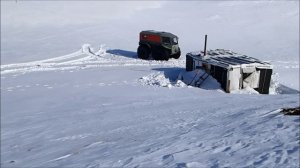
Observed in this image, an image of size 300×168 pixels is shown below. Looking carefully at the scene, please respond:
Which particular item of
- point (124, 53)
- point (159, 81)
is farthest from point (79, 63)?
point (159, 81)

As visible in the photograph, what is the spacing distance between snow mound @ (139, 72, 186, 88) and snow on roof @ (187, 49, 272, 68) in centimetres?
157

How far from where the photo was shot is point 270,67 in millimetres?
15805

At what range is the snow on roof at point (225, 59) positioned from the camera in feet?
51.7

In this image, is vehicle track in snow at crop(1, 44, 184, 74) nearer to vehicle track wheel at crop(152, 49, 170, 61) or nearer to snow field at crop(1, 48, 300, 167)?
vehicle track wheel at crop(152, 49, 170, 61)

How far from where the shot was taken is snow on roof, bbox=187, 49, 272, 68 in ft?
51.7

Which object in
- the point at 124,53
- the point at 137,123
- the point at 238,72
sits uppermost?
the point at 124,53

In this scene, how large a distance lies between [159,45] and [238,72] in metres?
7.05

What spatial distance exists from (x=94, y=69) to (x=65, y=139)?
Result: 977 cm

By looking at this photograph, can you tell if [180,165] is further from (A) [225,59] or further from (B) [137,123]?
(A) [225,59]

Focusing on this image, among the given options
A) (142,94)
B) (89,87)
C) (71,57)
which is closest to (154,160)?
(142,94)

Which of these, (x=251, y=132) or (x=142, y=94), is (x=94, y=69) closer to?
(x=142, y=94)

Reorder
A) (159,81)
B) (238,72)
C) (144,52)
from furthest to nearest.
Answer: (144,52) < (159,81) < (238,72)

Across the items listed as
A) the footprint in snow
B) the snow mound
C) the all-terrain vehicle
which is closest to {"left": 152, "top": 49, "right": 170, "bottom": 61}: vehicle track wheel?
the all-terrain vehicle

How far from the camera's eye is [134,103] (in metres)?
13.8
